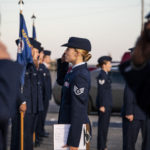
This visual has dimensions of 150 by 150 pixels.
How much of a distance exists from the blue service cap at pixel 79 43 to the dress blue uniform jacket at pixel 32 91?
269 centimetres

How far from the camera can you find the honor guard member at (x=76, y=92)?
409cm

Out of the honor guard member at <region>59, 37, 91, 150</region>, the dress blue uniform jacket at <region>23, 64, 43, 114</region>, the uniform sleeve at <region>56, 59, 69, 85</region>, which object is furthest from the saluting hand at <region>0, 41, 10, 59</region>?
the dress blue uniform jacket at <region>23, 64, 43, 114</region>

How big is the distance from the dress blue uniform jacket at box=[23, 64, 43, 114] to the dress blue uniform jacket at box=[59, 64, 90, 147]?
272 cm

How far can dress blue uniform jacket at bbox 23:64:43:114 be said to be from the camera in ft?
23.5

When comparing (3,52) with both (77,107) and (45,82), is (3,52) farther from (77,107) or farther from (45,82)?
(45,82)

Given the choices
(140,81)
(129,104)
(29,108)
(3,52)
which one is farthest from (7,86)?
(29,108)

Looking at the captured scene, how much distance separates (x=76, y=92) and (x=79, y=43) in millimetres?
598

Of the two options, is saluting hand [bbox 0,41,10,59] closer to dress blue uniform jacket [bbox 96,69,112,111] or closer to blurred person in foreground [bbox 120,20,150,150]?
blurred person in foreground [bbox 120,20,150,150]

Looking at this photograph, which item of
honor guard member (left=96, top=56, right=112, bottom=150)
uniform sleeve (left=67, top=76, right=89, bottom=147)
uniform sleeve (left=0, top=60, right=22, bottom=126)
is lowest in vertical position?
honor guard member (left=96, top=56, right=112, bottom=150)

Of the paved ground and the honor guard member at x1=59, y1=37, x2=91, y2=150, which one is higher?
the honor guard member at x1=59, y1=37, x2=91, y2=150

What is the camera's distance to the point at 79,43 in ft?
15.0

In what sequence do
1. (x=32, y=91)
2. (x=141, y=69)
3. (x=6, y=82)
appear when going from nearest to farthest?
(x=141, y=69), (x=6, y=82), (x=32, y=91)

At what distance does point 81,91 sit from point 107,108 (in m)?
4.47

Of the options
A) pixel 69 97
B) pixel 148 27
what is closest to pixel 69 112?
pixel 69 97
